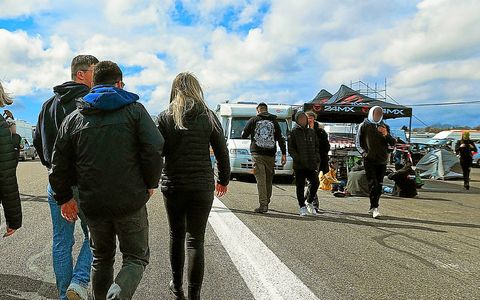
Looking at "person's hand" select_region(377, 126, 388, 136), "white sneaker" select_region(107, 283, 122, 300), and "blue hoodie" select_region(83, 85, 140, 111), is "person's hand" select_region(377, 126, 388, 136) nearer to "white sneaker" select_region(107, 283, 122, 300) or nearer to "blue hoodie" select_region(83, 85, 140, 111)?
"blue hoodie" select_region(83, 85, 140, 111)

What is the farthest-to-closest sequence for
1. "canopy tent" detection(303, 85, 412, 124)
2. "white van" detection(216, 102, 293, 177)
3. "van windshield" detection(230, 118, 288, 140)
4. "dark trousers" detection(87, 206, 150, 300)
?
"canopy tent" detection(303, 85, 412, 124) → "van windshield" detection(230, 118, 288, 140) → "white van" detection(216, 102, 293, 177) → "dark trousers" detection(87, 206, 150, 300)

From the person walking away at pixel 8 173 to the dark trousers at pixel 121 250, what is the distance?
712mm

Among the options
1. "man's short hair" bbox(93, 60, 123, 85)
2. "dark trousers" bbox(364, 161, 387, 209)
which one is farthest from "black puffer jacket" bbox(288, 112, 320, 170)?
"man's short hair" bbox(93, 60, 123, 85)

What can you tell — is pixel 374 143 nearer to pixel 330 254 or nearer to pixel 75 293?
pixel 330 254

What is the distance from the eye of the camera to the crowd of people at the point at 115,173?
118 inches

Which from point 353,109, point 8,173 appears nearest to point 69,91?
point 8,173

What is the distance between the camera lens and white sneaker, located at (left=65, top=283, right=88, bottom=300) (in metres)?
3.56

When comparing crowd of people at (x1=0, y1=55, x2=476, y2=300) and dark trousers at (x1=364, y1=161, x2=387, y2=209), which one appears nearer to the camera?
crowd of people at (x1=0, y1=55, x2=476, y2=300)

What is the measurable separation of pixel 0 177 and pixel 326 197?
31.1 feet

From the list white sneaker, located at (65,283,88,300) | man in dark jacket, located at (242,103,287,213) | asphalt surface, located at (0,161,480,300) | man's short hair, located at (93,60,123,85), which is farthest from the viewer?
man in dark jacket, located at (242,103,287,213)

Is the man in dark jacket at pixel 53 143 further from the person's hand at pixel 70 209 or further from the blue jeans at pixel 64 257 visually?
the person's hand at pixel 70 209

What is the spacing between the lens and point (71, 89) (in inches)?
143

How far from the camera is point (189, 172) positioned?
3.79 meters

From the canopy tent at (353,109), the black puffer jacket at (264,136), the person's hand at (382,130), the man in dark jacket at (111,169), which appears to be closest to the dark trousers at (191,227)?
the man in dark jacket at (111,169)
